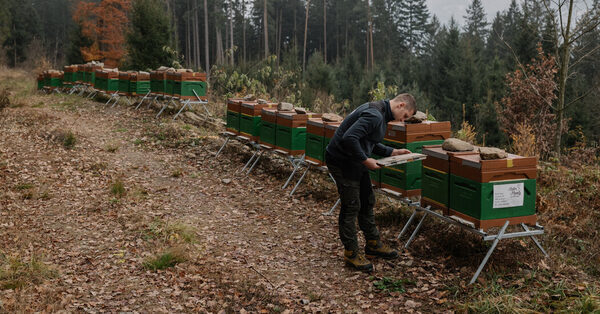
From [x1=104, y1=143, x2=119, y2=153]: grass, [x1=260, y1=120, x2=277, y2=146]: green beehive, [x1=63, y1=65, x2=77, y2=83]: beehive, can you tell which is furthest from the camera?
[x1=63, y1=65, x2=77, y2=83]: beehive

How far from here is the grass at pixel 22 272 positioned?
6164mm

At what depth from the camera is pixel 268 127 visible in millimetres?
10945

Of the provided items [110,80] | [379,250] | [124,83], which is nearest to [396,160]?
[379,250]

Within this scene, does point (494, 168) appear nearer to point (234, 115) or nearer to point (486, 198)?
point (486, 198)

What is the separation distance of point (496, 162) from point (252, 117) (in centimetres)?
671

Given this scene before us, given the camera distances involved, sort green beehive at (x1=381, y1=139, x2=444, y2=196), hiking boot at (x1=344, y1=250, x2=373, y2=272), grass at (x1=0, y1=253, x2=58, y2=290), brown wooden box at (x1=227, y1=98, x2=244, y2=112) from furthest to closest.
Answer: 1. brown wooden box at (x1=227, y1=98, x2=244, y2=112)
2. green beehive at (x1=381, y1=139, x2=444, y2=196)
3. hiking boot at (x1=344, y1=250, x2=373, y2=272)
4. grass at (x1=0, y1=253, x2=58, y2=290)

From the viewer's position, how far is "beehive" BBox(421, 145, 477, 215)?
21.3 feet

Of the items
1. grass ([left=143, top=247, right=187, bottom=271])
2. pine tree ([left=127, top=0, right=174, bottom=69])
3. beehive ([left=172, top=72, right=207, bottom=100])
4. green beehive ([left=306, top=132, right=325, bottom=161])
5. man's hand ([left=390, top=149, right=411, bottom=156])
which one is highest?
pine tree ([left=127, top=0, right=174, bottom=69])

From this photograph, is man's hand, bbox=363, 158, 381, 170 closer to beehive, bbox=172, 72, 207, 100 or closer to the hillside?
the hillside

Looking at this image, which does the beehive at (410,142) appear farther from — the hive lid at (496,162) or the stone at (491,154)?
the stone at (491,154)

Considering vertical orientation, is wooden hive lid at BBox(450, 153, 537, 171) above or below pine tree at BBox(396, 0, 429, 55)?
below

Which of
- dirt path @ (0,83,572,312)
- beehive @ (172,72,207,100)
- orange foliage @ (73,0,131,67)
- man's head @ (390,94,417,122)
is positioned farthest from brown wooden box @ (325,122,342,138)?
orange foliage @ (73,0,131,67)

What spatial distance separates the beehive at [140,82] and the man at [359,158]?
1405 centimetres

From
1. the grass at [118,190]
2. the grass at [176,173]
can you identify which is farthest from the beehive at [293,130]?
the grass at [118,190]
